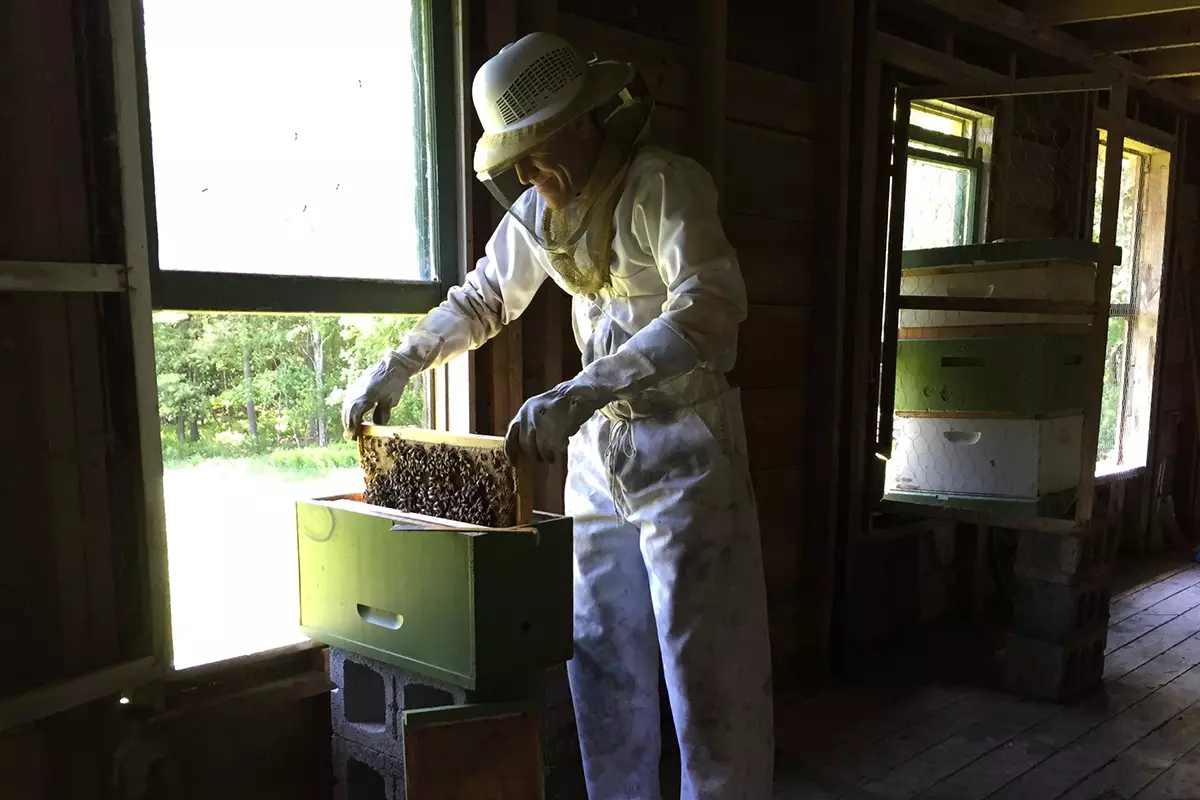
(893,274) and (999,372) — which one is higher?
(893,274)

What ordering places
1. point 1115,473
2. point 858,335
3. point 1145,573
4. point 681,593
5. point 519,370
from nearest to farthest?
1. point 681,593
2. point 519,370
3. point 858,335
4. point 1145,573
5. point 1115,473

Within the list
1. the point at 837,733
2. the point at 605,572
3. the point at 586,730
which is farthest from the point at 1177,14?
the point at 586,730

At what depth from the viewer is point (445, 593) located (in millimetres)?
1218

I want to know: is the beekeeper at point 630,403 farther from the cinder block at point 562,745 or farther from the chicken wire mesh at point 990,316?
the chicken wire mesh at point 990,316

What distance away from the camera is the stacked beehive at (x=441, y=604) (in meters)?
1.20

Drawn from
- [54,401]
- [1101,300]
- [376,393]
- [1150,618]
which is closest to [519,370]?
[376,393]

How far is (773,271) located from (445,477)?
1.39 m

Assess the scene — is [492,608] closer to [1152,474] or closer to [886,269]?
[886,269]

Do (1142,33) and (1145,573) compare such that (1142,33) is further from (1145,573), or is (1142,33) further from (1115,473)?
(1145,573)

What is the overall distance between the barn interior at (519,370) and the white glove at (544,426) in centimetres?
37

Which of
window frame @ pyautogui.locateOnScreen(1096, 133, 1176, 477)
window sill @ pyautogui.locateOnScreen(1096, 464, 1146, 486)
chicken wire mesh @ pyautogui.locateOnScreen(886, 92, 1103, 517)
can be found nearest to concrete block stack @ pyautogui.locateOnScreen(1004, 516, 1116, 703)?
chicken wire mesh @ pyautogui.locateOnScreen(886, 92, 1103, 517)

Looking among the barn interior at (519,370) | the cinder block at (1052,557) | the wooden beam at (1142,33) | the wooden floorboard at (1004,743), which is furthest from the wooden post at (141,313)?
the wooden beam at (1142,33)

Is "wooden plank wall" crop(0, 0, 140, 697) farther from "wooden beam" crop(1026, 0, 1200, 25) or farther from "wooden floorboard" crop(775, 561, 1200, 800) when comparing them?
"wooden beam" crop(1026, 0, 1200, 25)

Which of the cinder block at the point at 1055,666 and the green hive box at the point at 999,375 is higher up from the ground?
the green hive box at the point at 999,375
